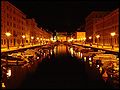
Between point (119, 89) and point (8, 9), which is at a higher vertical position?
point (8, 9)

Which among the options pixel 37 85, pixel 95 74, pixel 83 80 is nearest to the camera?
pixel 37 85

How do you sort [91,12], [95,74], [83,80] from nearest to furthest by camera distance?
1. [83,80]
2. [95,74]
3. [91,12]

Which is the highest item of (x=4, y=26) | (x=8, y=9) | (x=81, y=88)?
(x=8, y=9)

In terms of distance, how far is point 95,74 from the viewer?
91.1 feet

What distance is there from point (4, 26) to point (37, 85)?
4253 cm

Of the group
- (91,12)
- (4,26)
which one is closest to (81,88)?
(4,26)

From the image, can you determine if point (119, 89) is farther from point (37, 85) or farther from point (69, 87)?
point (37, 85)

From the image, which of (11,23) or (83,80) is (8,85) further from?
(11,23)

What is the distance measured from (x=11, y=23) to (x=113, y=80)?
175ft

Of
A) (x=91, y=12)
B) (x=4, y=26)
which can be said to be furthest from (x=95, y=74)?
(x=91, y=12)

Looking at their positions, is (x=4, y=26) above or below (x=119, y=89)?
above

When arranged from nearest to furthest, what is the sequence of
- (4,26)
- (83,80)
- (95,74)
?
(83,80) < (95,74) < (4,26)

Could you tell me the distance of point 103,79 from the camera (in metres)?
24.5

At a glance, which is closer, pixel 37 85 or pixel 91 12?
pixel 37 85
